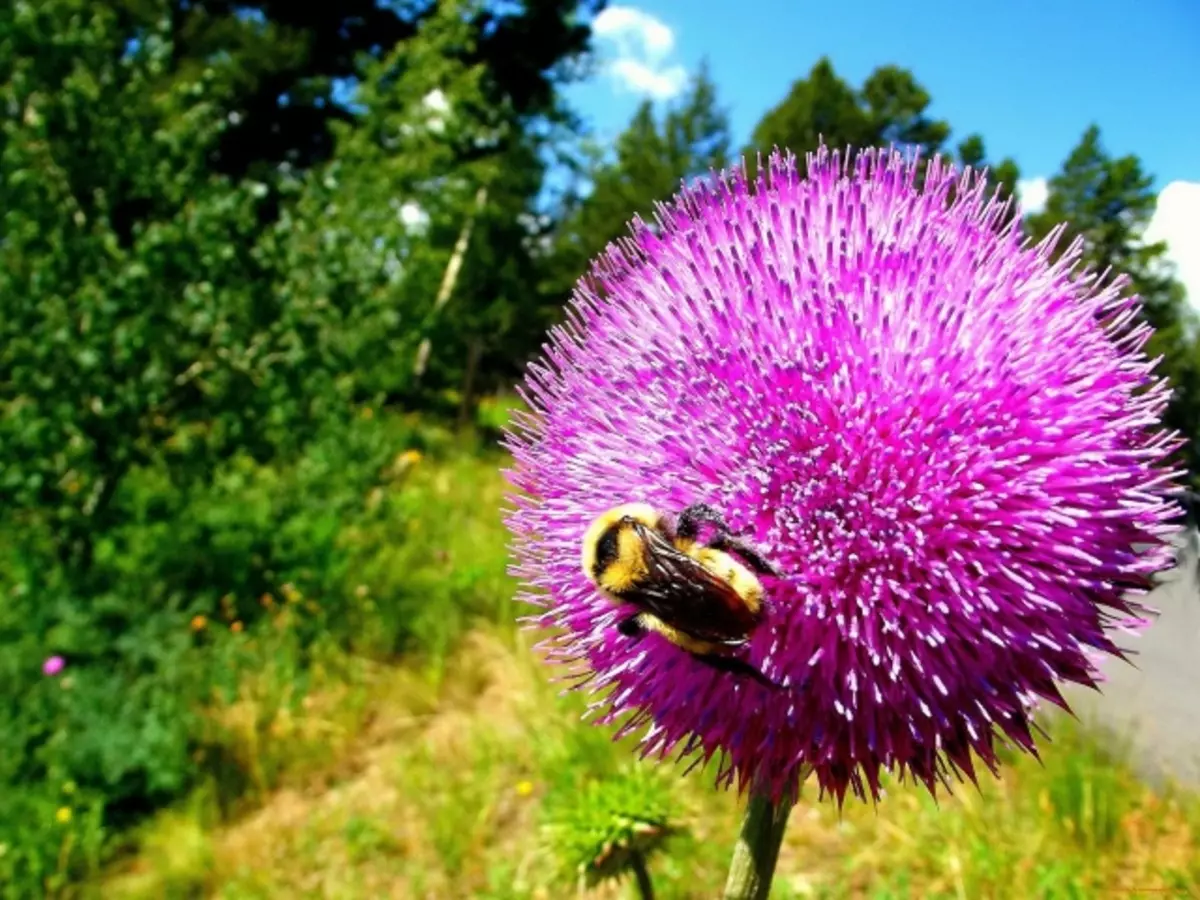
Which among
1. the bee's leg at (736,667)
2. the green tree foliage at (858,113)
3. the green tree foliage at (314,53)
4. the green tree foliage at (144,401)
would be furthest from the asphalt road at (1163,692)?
the green tree foliage at (858,113)

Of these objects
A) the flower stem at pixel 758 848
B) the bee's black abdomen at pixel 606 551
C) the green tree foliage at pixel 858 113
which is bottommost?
the flower stem at pixel 758 848

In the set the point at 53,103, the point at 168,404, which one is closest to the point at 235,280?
the point at 168,404

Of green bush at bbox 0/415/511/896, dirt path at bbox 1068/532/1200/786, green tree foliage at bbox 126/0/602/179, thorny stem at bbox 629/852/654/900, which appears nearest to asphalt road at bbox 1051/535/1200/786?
dirt path at bbox 1068/532/1200/786

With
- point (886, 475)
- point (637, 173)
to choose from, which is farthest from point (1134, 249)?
point (637, 173)

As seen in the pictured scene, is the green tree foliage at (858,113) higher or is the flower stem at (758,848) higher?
the green tree foliage at (858,113)

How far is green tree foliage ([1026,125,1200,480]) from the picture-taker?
1810mm

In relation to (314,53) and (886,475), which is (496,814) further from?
(314,53)

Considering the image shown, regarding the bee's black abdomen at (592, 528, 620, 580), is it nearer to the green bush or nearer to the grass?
the grass

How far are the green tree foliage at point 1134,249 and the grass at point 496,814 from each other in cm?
156

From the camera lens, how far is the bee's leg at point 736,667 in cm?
136

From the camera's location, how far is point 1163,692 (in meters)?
2.91

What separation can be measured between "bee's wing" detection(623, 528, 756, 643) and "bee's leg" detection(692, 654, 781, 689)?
0.11 feet

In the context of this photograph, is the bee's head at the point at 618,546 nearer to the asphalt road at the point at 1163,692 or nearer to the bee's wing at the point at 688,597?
the bee's wing at the point at 688,597

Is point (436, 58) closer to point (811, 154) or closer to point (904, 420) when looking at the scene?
point (811, 154)
